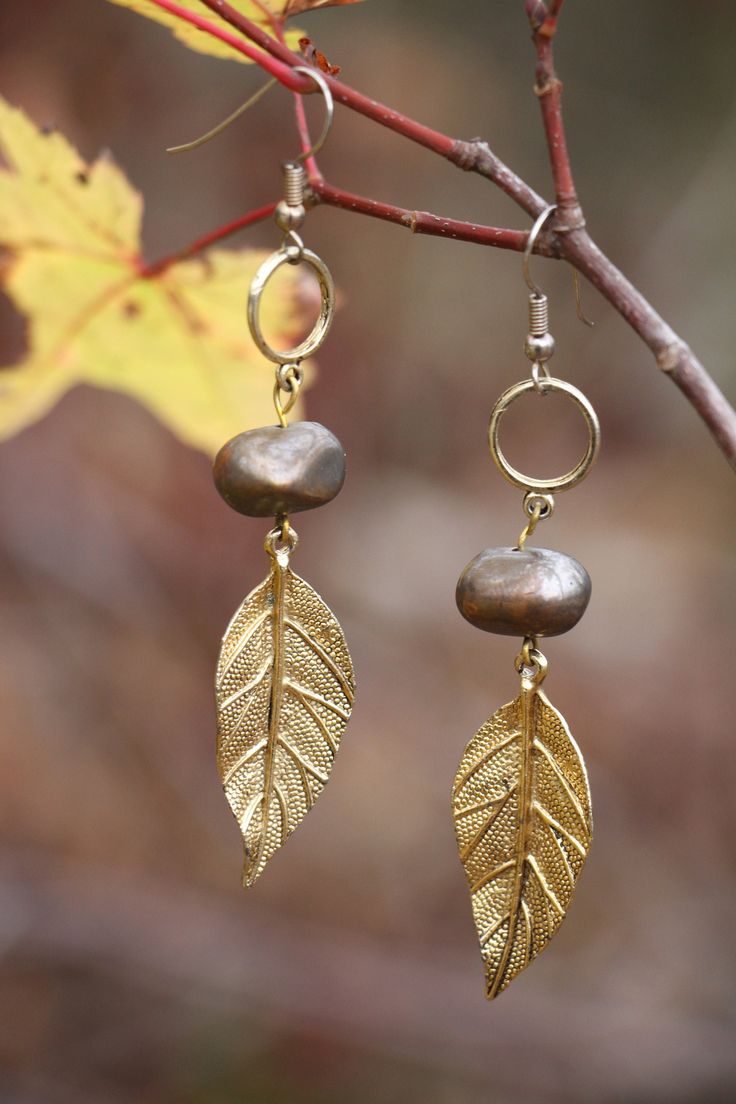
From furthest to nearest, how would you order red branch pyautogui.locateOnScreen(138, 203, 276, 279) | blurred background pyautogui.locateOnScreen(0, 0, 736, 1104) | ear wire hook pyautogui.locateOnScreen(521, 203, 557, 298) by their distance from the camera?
1. blurred background pyautogui.locateOnScreen(0, 0, 736, 1104)
2. red branch pyautogui.locateOnScreen(138, 203, 276, 279)
3. ear wire hook pyautogui.locateOnScreen(521, 203, 557, 298)

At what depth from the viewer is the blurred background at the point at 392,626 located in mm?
1815

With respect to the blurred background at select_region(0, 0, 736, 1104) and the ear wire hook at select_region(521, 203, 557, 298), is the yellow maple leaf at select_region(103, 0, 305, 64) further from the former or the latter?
the blurred background at select_region(0, 0, 736, 1104)

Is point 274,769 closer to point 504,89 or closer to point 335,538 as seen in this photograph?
point 335,538

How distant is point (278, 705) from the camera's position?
2.27 feet

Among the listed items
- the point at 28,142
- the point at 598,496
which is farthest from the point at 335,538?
the point at 28,142

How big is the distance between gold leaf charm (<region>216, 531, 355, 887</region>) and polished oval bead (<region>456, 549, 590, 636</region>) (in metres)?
0.10

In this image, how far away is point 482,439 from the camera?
2238 mm

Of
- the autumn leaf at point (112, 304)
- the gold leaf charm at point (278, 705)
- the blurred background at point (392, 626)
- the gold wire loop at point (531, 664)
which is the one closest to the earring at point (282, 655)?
the gold leaf charm at point (278, 705)

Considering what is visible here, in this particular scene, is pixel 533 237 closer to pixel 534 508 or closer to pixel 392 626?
pixel 534 508

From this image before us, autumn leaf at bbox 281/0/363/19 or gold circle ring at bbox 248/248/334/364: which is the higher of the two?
autumn leaf at bbox 281/0/363/19

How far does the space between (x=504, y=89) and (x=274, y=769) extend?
174 cm

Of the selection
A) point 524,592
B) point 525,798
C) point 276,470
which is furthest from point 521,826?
point 276,470

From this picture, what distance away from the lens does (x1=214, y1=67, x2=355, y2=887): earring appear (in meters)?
0.66

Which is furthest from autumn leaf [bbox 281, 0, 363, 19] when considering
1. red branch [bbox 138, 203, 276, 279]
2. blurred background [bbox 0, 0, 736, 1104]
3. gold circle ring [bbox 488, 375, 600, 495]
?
blurred background [bbox 0, 0, 736, 1104]
